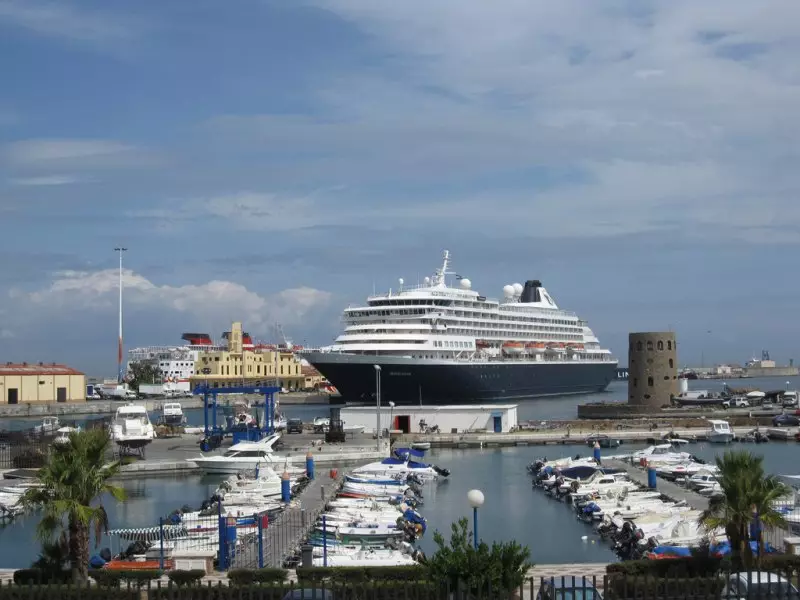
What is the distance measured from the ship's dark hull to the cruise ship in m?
0.07

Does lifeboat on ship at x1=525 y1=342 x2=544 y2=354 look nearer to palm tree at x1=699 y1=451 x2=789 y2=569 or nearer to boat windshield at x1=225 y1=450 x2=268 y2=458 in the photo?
boat windshield at x1=225 y1=450 x2=268 y2=458

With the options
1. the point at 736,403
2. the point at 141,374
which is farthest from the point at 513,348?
the point at 141,374

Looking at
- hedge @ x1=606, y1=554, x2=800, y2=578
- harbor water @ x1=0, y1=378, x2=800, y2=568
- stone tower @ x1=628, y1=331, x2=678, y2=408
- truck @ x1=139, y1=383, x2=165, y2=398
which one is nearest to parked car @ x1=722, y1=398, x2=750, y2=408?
stone tower @ x1=628, y1=331, x2=678, y2=408

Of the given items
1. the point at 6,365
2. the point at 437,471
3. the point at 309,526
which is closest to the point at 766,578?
the point at 309,526

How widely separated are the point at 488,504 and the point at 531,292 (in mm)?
79081

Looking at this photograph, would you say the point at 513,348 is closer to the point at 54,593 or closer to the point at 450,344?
the point at 450,344

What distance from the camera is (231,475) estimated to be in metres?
41.0

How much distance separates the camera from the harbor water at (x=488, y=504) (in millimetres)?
27719

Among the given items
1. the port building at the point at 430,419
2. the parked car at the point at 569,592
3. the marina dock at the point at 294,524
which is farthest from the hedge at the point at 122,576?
the port building at the point at 430,419

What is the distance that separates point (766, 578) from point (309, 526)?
47.5 ft

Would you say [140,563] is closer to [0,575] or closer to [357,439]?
[0,575]

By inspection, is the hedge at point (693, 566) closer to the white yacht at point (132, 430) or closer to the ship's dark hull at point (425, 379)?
the white yacht at point (132, 430)

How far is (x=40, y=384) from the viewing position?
102625mm

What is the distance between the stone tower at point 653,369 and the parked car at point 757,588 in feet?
189
